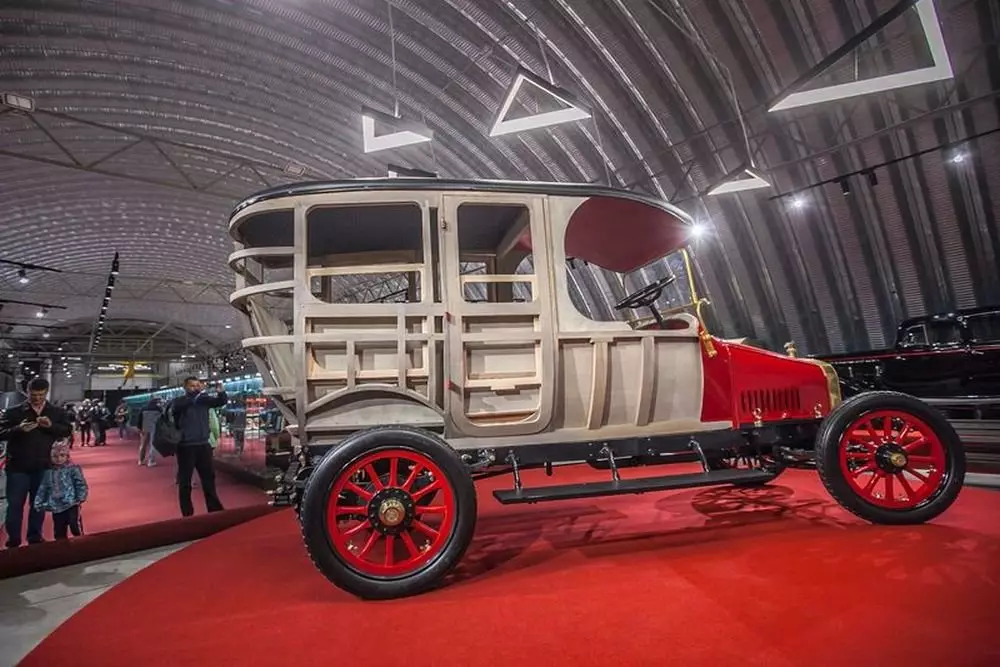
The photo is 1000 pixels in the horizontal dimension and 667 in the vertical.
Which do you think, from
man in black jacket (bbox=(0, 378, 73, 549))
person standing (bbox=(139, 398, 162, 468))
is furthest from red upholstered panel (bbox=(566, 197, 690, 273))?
person standing (bbox=(139, 398, 162, 468))

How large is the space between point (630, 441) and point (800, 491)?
7.81 ft

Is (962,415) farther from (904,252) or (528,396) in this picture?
(528,396)

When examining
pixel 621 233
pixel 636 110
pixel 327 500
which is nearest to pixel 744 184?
pixel 636 110

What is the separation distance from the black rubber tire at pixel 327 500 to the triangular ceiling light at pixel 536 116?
4.89 m

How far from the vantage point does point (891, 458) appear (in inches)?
123

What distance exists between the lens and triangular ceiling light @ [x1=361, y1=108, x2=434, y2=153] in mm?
6555

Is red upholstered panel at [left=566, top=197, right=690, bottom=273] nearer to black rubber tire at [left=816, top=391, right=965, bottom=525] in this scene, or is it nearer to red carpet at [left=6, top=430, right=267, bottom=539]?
black rubber tire at [left=816, top=391, right=965, bottom=525]

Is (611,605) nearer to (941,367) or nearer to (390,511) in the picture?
(390,511)

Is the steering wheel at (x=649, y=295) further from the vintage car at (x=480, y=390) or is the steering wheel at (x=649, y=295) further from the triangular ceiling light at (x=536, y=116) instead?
the triangular ceiling light at (x=536, y=116)

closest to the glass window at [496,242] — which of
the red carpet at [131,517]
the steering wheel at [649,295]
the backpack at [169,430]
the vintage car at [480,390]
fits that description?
the vintage car at [480,390]

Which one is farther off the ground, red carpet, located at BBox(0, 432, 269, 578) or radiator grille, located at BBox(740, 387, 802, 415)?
radiator grille, located at BBox(740, 387, 802, 415)

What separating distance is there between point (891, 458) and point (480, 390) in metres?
2.65

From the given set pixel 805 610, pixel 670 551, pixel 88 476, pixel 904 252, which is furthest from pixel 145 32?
pixel 904 252

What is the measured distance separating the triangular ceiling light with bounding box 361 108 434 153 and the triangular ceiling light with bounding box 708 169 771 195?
432cm
